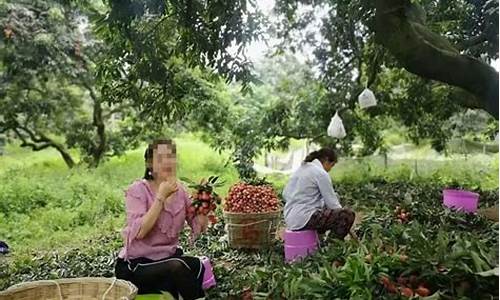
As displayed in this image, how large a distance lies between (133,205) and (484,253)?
1.41m

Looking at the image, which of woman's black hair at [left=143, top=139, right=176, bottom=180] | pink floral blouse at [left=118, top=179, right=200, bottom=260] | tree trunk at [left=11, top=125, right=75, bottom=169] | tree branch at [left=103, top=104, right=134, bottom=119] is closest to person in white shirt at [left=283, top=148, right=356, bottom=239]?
pink floral blouse at [left=118, top=179, right=200, bottom=260]

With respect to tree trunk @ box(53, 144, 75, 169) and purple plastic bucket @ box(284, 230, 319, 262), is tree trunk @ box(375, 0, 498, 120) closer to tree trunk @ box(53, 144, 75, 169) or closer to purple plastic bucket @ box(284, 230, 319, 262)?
purple plastic bucket @ box(284, 230, 319, 262)

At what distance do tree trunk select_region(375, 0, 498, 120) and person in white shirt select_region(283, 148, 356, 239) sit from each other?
2.50ft

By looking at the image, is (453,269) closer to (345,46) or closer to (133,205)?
(133,205)

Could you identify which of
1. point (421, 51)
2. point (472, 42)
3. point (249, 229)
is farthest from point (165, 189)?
point (472, 42)

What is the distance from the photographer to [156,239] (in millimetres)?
2645

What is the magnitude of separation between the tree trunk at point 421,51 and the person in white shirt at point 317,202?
76 centimetres

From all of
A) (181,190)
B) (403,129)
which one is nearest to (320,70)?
(403,129)

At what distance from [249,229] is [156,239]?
162cm

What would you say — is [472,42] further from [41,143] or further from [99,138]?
[41,143]

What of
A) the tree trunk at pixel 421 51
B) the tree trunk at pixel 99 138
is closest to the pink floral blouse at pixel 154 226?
the tree trunk at pixel 421 51

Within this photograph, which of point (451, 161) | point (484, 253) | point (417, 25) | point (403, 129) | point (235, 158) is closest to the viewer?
point (484, 253)

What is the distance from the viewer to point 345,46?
5887 mm

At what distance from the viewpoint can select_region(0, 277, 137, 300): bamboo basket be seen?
2344 mm
